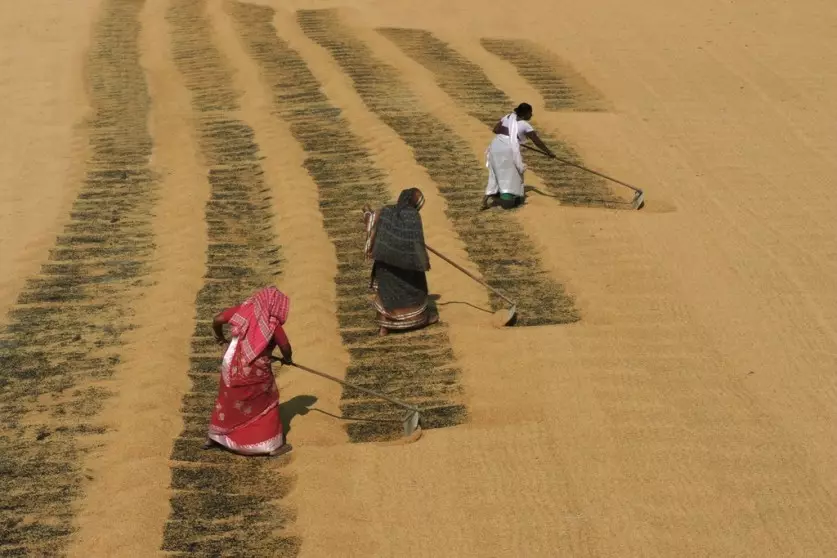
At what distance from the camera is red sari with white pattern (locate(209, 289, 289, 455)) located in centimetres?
683

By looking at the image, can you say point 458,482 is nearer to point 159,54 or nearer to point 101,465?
point 101,465

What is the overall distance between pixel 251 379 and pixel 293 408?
84 centimetres

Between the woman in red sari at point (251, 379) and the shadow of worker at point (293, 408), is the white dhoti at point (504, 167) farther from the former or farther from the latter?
the woman in red sari at point (251, 379)

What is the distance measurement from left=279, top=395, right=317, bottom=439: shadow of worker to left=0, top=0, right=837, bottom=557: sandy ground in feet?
0.42

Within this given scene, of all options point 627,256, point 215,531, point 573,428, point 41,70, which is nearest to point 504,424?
point 573,428

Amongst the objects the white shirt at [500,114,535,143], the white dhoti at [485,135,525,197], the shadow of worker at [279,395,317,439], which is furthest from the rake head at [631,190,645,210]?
the shadow of worker at [279,395,317,439]

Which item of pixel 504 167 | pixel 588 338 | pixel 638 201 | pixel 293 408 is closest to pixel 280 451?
pixel 293 408

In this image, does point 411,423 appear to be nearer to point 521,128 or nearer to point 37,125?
point 521,128

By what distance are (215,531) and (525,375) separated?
103 inches

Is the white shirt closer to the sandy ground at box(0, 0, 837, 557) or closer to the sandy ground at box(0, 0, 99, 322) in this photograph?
the sandy ground at box(0, 0, 837, 557)

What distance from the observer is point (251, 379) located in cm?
692

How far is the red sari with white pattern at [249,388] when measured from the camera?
6832 mm

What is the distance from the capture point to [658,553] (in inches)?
240

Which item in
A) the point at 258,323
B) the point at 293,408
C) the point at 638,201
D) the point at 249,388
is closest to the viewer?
the point at 258,323
